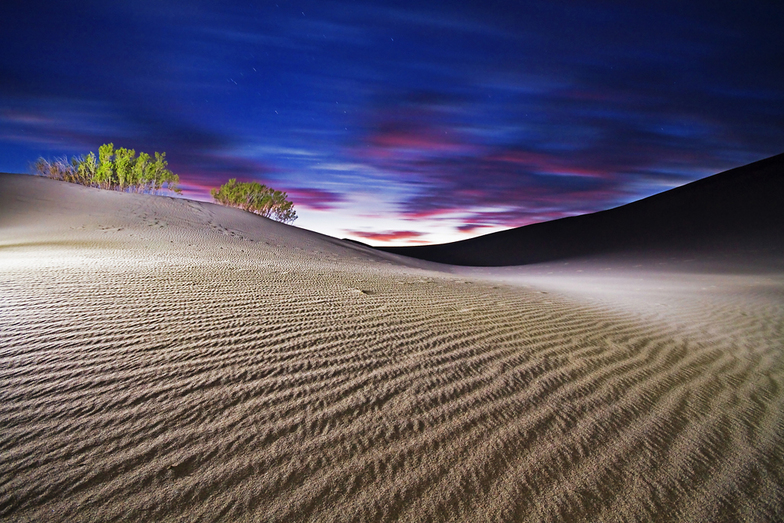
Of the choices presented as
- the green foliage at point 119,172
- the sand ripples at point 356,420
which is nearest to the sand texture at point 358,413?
the sand ripples at point 356,420

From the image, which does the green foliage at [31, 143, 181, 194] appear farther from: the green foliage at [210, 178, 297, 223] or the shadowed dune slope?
the shadowed dune slope

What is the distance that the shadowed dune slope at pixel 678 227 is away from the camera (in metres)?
20.0

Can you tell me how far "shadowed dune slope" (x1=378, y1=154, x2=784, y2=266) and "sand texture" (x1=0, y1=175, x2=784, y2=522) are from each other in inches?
779

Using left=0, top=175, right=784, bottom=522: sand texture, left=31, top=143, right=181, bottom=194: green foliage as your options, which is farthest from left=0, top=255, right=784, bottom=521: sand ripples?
left=31, top=143, right=181, bottom=194: green foliage

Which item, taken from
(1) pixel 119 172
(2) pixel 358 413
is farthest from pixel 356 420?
(1) pixel 119 172

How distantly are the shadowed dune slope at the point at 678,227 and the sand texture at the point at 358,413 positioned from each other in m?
19.8

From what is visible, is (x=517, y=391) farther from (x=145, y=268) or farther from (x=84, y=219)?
(x=84, y=219)

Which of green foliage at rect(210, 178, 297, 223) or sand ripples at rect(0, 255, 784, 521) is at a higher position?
green foliage at rect(210, 178, 297, 223)

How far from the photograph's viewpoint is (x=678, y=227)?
80.2 ft

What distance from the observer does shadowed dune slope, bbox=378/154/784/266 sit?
65.5ft

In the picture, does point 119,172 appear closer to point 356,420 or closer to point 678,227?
point 356,420

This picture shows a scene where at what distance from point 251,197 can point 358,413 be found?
23973 millimetres

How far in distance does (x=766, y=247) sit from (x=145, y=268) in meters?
24.1

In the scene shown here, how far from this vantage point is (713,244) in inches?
771
